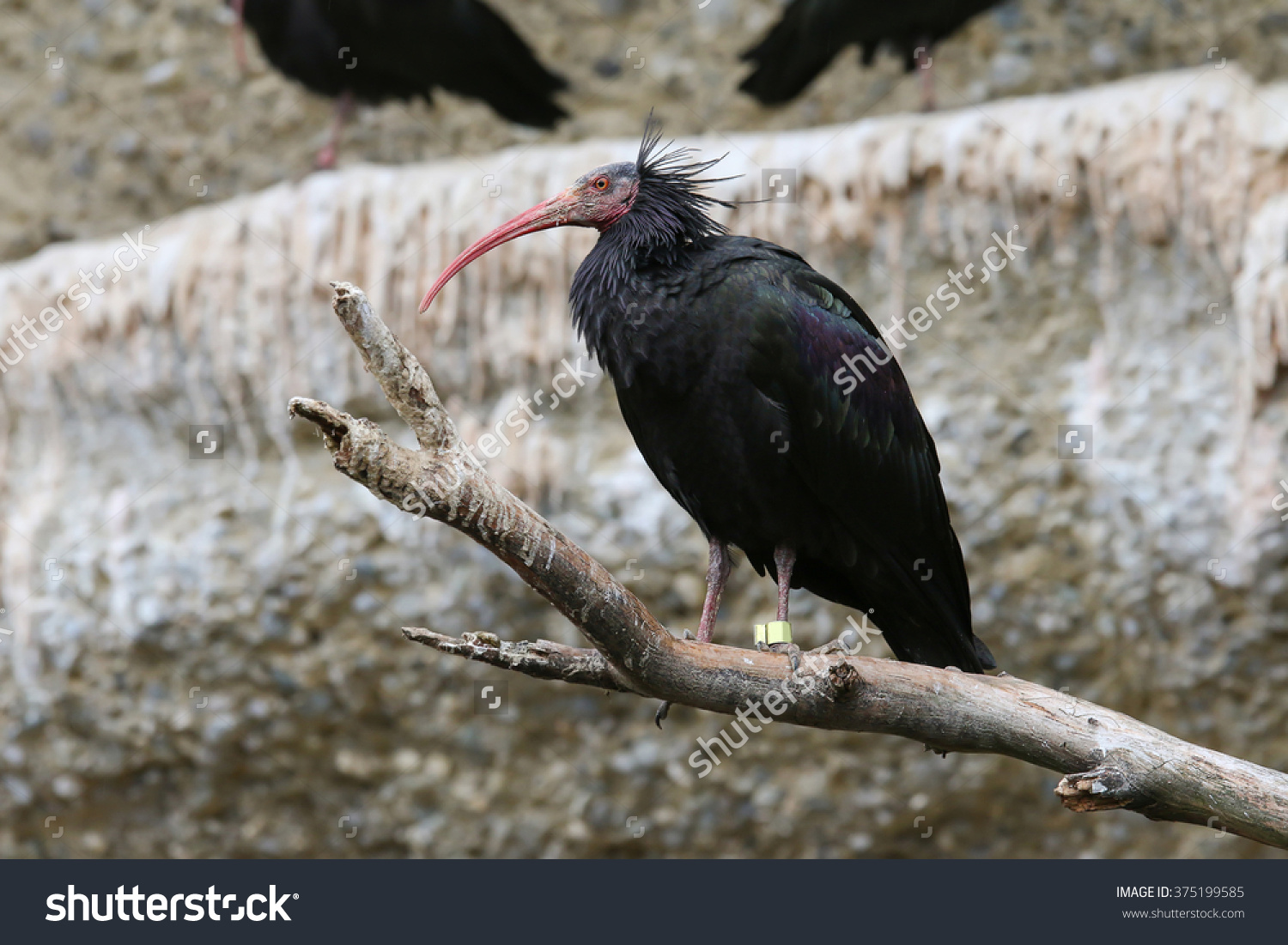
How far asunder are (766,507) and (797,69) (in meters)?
3.96

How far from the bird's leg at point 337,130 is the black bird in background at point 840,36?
2.05 metres

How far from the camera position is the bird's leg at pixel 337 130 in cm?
591

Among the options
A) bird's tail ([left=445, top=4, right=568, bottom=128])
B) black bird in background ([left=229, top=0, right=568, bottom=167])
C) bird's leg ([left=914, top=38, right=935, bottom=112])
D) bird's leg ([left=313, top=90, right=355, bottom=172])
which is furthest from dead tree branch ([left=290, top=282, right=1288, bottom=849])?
bird's tail ([left=445, top=4, right=568, bottom=128])

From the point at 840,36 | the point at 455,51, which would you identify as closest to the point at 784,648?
the point at 840,36

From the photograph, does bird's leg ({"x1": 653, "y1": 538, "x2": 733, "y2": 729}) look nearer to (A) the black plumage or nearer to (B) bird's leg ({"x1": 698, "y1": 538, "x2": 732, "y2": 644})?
(B) bird's leg ({"x1": 698, "y1": 538, "x2": 732, "y2": 644})

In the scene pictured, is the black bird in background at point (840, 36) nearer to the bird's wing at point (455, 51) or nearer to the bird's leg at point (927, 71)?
the bird's leg at point (927, 71)

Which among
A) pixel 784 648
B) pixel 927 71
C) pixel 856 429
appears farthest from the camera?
pixel 927 71

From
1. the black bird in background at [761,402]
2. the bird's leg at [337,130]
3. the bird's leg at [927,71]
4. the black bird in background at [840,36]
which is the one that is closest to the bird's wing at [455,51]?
the bird's leg at [337,130]

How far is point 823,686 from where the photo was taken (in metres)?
2.51

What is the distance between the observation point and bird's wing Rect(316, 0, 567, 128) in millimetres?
5832

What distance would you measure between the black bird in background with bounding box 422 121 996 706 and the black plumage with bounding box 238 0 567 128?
323 centimetres

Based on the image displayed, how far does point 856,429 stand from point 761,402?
29cm

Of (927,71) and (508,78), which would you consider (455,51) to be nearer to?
(508,78)

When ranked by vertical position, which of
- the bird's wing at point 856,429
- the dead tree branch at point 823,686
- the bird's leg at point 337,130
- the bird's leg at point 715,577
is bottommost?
the dead tree branch at point 823,686
